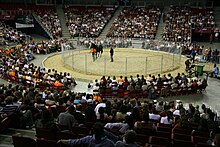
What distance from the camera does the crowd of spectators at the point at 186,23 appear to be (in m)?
43.1

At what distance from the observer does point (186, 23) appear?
4625cm

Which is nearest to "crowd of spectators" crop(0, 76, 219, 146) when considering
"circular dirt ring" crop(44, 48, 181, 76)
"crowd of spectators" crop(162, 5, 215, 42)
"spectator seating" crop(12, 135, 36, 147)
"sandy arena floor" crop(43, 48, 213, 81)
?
"spectator seating" crop(12, 135, 36, 147)

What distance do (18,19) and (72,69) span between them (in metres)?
23.6

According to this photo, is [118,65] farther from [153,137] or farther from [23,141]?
[23,141]

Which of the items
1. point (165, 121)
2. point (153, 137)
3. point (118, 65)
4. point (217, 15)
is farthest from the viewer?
point (217, 15)

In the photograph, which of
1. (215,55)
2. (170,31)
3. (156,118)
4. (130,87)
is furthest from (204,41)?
(156,118)

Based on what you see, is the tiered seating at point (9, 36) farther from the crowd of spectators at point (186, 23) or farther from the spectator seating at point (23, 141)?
the spectator seating at point (23, 141)

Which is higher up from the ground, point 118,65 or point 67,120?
point 67,120

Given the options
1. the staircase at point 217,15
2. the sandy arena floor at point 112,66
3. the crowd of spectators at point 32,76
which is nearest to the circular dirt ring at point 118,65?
the sandy arena floor at point 112,66

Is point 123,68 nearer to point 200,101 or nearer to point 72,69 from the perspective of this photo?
point 72,69

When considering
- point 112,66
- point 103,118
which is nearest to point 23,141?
point 103,118

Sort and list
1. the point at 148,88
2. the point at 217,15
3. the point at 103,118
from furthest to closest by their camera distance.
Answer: the point at 217,15
the point at 148,88
the point at 103,118

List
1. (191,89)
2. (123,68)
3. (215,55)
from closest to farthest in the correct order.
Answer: (191,89), (123,68), (215,55)

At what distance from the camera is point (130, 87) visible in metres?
18.6
